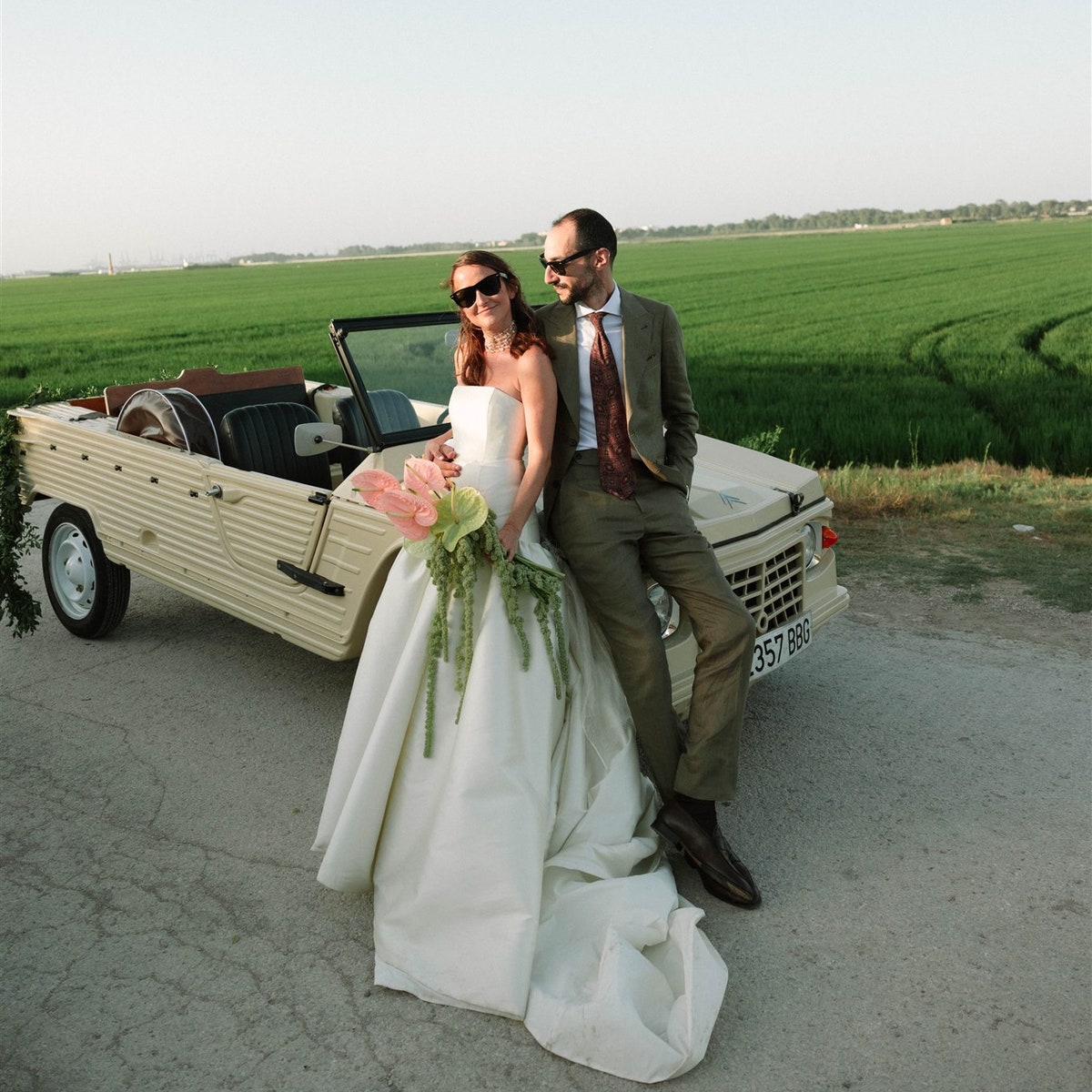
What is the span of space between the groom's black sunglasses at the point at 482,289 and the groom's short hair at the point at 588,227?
9.8 inches

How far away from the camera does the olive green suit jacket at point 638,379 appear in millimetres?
3430

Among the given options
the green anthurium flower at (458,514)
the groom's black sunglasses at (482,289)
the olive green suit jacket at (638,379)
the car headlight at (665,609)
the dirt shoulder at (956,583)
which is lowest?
the dirt shoulder at (956,583)

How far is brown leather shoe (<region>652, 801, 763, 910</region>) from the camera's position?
3.27m

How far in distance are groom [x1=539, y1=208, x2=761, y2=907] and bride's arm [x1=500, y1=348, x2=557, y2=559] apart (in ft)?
0.29

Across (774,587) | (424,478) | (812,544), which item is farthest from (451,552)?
(812,544)

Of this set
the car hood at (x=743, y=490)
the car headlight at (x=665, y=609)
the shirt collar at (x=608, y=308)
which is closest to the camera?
the shirt collar at (x=608, y=308)

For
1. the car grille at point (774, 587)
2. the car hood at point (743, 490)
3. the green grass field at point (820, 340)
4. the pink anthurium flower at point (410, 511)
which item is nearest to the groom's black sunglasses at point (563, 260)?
the pink anthurium flower at point (410, 511)

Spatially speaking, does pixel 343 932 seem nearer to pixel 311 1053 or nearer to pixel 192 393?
pixel 311 1053

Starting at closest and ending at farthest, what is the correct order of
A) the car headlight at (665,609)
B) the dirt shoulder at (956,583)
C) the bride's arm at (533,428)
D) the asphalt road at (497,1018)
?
the asphalt road at (497,1018)
the bride's arm at (533,428)
the car headlight at (665,609)
the dirt shoulder at (956,583)

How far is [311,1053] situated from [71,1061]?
0.58m

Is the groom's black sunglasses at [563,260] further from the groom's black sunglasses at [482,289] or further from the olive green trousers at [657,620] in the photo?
the olive green trousers at [657,620]

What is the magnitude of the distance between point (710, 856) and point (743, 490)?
1.51 m

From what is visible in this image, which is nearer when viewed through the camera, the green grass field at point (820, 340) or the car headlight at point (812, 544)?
the car headlight at point (812, 544)

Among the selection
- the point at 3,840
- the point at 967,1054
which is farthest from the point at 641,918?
the point at 3,840
